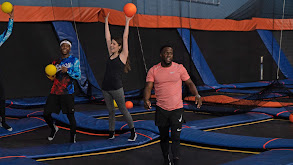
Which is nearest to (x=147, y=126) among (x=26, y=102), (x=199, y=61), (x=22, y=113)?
(x=22, y=113)

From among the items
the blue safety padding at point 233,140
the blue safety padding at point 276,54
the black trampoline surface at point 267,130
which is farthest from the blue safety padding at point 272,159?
the blue safety padding at point 276,54

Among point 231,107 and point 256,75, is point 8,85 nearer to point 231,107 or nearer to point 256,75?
point 231,107

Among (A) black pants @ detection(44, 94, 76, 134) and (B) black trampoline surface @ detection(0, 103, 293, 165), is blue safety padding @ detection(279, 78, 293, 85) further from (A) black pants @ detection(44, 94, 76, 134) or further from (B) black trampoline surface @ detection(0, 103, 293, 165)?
(A) black pants @ detection(44, 94, 76, 134)

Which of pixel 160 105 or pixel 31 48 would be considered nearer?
pixel 160 105

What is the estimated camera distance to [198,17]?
858 cm

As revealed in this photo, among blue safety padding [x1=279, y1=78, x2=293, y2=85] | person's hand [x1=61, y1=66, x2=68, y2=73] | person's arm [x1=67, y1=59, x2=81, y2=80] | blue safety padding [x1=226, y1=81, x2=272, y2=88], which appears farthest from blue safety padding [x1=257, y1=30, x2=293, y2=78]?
person's hand [x1=61, y1=66, x2=68, y2=73]

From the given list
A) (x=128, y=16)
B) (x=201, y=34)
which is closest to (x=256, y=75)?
(x=201, y=34)

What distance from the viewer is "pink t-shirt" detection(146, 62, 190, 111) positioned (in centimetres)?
242

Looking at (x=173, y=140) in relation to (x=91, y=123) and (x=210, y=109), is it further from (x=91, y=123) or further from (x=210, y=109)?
(x=210, y=109)

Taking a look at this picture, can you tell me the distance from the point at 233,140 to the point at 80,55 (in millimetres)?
4297

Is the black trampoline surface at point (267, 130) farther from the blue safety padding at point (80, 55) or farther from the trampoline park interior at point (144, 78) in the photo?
the blue safety padding at point (80, 55)

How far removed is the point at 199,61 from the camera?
8172 millimetres

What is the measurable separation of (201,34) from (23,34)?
443cm

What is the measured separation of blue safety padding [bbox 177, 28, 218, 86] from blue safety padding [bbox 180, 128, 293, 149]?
4738mm
